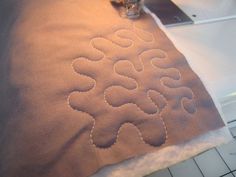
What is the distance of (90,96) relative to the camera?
434mm

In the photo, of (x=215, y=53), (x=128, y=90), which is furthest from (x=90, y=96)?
(x=215, y=53)

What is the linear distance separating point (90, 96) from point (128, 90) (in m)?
0.08

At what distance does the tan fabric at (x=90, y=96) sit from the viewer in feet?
1.24

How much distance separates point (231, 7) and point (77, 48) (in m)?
0.63

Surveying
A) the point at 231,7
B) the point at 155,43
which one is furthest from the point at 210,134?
the point at 231,7

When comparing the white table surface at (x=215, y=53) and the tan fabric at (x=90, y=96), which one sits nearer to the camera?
the tan fabric at (x=90, y=96)

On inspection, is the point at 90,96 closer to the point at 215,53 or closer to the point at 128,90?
the point at 128,90

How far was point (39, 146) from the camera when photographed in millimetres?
376

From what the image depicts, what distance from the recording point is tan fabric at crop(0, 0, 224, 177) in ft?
1.24

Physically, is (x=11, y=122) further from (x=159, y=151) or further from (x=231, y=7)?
(x=231, y=7)

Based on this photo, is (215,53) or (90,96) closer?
(90,96)

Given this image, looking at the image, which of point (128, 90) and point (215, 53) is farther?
point (215, 53)

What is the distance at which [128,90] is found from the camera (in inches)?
17.9

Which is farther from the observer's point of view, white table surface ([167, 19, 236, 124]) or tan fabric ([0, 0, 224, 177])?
white table surface ([167, 19, 236, 124])
